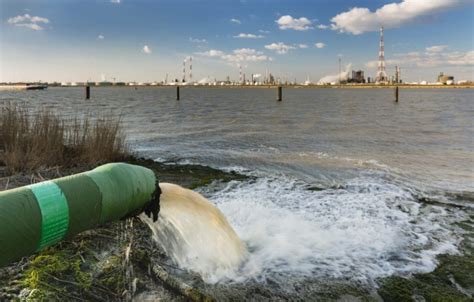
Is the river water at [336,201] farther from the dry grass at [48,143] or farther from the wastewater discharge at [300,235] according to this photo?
the dry grass at [48,143]

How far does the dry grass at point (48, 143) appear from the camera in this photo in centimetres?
1011

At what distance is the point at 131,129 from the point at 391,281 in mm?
21838

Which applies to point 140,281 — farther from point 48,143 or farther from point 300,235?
point 48,143

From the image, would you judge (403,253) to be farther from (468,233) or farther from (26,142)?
Answer: (26,142)

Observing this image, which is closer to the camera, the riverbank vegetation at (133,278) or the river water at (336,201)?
the riverbank vegetation at (133,278)

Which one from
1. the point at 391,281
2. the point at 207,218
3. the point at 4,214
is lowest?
the point at 391,281

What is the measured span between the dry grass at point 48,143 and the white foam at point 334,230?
456 cm

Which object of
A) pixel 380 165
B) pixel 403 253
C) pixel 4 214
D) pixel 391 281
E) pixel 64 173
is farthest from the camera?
pixel 380 165

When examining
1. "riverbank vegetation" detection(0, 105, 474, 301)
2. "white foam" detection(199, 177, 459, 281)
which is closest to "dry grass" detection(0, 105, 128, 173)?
"white foam" detection(199, 177, 459, 281)

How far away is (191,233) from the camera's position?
218 inches

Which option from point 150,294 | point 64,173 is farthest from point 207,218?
point 64,173

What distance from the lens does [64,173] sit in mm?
9836

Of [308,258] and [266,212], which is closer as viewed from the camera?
[308,258]

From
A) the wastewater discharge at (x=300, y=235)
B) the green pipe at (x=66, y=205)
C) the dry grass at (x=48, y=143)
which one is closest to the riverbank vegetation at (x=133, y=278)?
the wastewater discharge at (x=300, y=235)
